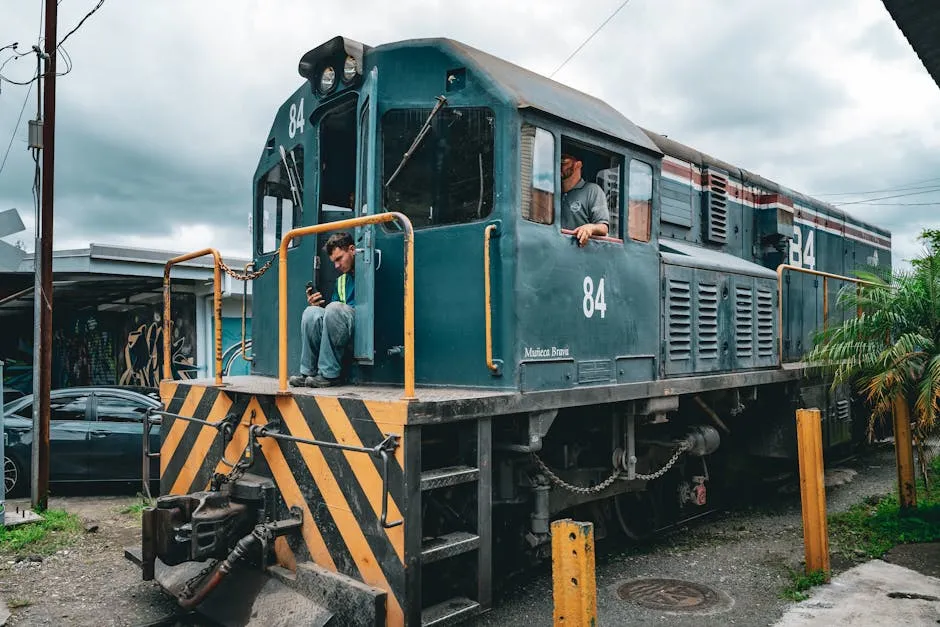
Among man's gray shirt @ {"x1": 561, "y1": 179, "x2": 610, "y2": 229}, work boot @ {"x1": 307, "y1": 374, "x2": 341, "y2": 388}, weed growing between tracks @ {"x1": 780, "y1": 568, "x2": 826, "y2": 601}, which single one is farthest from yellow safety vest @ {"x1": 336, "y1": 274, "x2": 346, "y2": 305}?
weed growing between tracks @ {"x1": 780, "y1": 568, "x2": 826, "y2": 601}

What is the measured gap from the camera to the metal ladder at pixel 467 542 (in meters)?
3.39

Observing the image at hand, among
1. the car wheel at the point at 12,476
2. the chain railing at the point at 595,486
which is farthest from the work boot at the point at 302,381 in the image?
the car wheel at the point at 12,476

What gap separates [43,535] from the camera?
6680 mm

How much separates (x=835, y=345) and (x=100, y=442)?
8.40m

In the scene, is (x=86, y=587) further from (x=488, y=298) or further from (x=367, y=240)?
(x=488, y=298)

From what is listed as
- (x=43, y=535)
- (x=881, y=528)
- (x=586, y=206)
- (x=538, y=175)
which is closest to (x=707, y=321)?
(x=586, y=206)

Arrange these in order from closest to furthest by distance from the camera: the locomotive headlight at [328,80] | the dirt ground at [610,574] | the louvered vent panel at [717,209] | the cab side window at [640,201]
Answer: the dirt ground at [610,574] < the locomotive headlight at [328,80] < the cab side window at [640,201] < the louvered vent panel at [717,209]

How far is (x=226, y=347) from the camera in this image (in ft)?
45.0

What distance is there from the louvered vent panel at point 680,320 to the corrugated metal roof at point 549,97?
1084 millimetres

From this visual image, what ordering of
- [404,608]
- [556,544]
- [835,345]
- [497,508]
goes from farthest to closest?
[835,345], [497,508], [404,608], [556,544]

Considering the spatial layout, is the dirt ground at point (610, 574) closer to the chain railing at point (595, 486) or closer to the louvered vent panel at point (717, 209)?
the chain railing at point (595, 486)

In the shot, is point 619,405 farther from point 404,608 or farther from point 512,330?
point 404,608

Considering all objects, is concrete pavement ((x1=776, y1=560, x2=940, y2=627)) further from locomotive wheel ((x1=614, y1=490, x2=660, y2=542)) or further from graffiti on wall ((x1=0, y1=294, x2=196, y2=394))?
graffiti on wall ((x1=0, y1=294, x2=196, y2=394))

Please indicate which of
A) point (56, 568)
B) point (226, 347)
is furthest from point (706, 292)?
point (226, 347)
